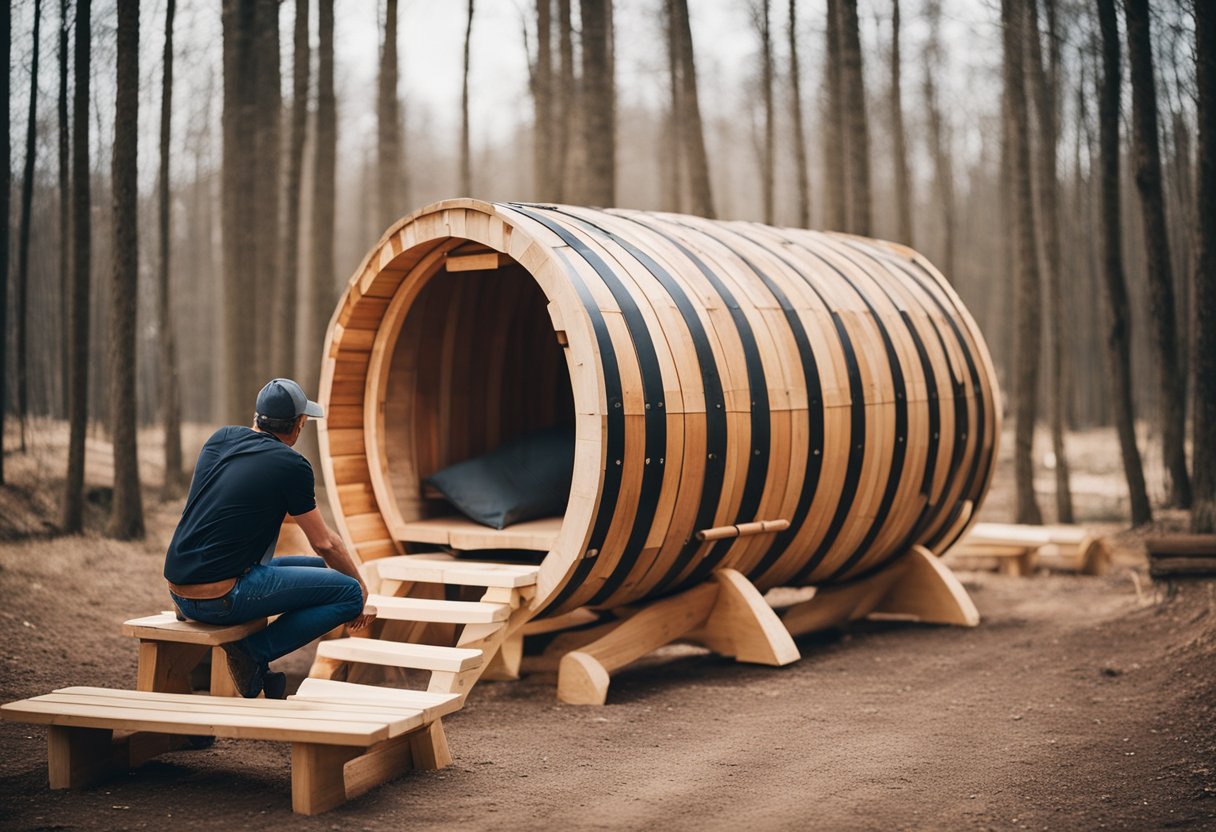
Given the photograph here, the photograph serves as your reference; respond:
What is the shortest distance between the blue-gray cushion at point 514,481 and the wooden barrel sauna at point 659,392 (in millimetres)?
153

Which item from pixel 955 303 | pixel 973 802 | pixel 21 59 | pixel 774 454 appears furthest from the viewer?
pixel 955 303

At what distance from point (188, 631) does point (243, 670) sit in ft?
1.05

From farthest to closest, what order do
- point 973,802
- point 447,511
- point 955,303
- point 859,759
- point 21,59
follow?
1. point 955,303
2. point 21,59
3. point 447,511
4. point 859,759
5. point 973,802

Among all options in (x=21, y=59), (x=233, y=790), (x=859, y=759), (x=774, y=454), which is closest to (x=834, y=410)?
(x=774, y=454)

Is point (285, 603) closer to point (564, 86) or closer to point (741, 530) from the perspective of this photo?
point (741, 530)

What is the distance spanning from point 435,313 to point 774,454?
2.34 meters

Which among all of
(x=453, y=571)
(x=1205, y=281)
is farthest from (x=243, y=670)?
(x=1205, y=281)

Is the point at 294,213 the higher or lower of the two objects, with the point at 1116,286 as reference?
higher

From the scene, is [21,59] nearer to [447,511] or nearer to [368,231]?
[447,511]

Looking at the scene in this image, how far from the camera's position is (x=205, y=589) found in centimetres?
440

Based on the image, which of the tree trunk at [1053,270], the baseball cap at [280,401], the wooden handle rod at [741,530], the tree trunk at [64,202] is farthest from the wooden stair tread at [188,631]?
the tree trunk at [1053,270]

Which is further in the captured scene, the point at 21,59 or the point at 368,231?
the point at 368,231

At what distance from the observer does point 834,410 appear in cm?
650

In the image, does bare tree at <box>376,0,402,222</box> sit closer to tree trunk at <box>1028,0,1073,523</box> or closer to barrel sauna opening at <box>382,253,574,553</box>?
barrel sauna opening at <box>382,253,574,553</box>
